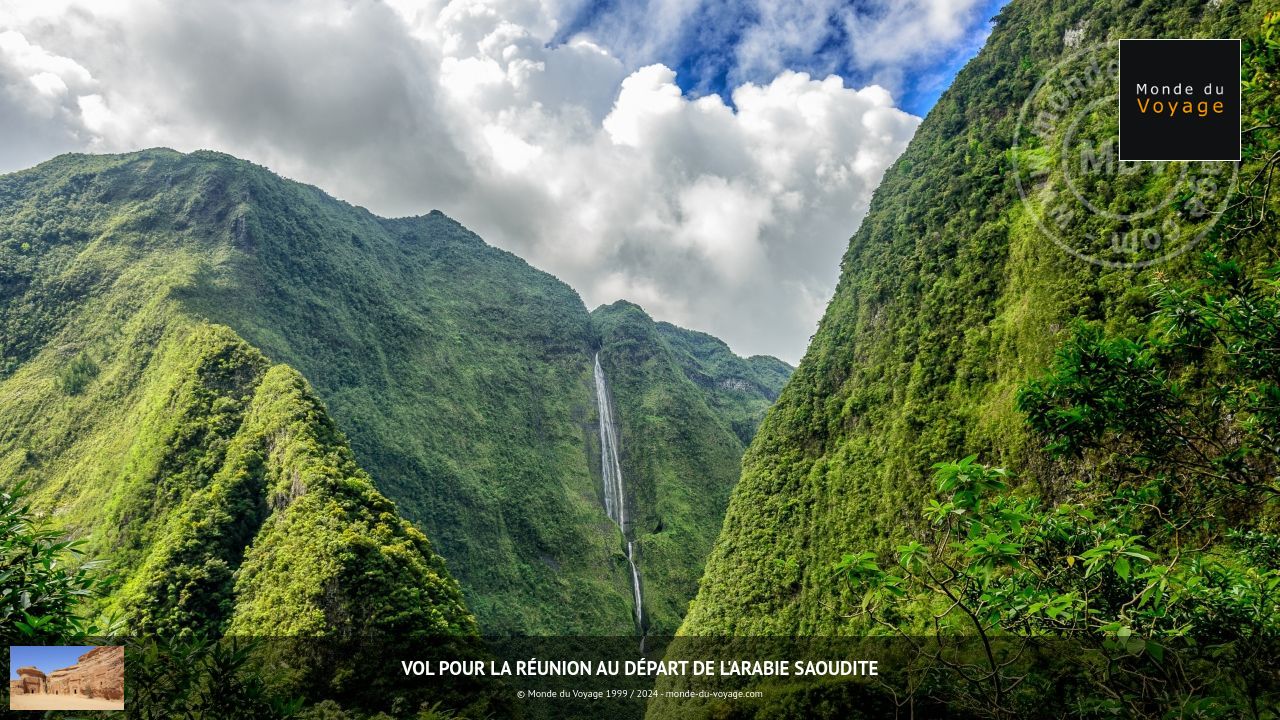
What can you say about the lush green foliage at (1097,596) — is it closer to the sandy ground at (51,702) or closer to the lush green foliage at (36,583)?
the sandy ground at (51,702)

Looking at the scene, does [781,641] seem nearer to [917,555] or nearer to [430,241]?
[917,555]

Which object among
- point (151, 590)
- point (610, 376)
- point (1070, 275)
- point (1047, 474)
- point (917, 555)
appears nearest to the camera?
point (917, 555)

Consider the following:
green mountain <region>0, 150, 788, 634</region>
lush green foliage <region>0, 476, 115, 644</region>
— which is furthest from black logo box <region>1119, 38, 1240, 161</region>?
green mountain <region>0, 150, 788, 634</region>

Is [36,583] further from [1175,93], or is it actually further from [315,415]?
[315,415]

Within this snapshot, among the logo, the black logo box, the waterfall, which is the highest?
the logo

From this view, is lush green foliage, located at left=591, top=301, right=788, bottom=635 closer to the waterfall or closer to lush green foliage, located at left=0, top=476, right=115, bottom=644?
the waterfall

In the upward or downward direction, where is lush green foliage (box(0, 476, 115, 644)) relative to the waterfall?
upward

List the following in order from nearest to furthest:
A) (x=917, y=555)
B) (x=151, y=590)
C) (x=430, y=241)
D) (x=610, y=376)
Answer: (x=917, y=555), (x=151, y=590), (x=610, y=376), (x=430, y=241)

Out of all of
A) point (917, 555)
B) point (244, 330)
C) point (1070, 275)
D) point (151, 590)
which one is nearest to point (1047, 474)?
point (1070, 275)
